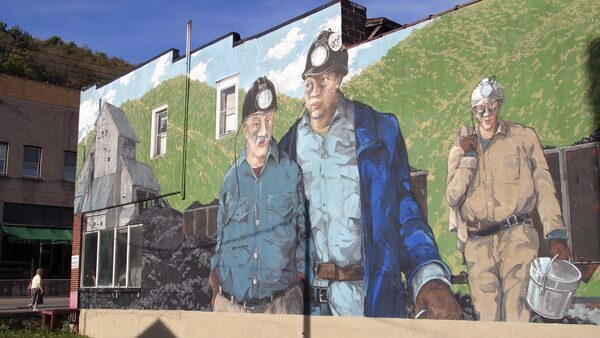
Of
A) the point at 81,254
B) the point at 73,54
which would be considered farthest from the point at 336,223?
the point at 73,54

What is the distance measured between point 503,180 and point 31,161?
104 ft

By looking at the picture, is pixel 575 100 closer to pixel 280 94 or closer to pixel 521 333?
pixel 521 333

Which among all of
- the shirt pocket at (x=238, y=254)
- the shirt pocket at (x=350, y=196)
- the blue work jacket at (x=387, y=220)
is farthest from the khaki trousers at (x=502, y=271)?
the shirt pocket at (x=238, y=254)

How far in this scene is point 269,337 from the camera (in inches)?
517

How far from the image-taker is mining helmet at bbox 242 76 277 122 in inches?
551

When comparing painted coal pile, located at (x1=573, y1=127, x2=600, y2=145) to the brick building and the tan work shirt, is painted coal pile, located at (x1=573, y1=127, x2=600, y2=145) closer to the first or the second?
the tan work shirt

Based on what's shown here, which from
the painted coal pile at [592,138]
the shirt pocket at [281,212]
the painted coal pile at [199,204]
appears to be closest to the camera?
the painted coal pile at [592,138]

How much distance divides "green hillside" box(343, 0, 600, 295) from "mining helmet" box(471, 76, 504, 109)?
99 mm

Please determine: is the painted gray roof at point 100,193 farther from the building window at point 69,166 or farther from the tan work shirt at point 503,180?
the building window at point 69,166

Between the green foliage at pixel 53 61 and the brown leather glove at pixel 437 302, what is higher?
the green foliage at pixel 53 61

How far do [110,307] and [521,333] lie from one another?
11987 millimetres

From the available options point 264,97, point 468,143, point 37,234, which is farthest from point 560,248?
point 37,234

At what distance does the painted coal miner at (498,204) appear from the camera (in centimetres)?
934

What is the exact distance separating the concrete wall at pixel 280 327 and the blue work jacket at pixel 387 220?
0.32 meters
